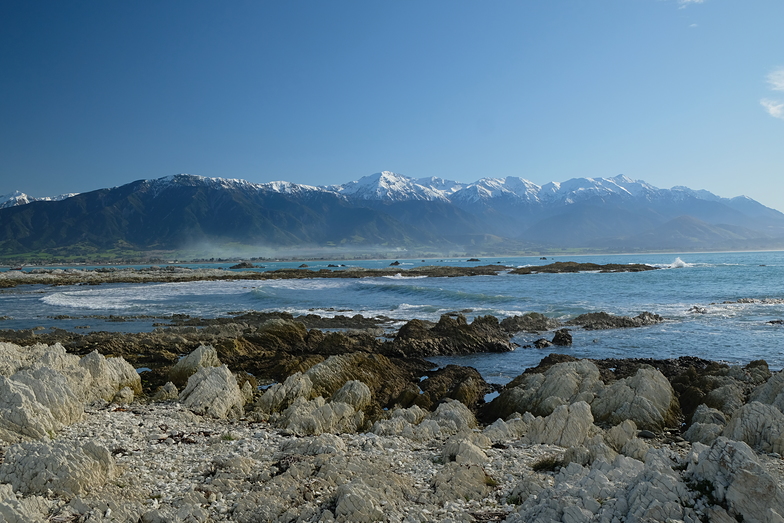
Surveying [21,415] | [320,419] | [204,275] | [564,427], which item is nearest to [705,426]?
[564,427]

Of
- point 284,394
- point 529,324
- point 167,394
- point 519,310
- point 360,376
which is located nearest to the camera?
point 284,394

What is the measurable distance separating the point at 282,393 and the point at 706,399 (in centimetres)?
1154

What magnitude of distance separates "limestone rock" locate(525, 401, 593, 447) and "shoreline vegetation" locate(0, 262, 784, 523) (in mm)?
31

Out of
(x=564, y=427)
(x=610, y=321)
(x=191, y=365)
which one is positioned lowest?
(x=610, y=321)

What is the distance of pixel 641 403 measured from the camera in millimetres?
11828

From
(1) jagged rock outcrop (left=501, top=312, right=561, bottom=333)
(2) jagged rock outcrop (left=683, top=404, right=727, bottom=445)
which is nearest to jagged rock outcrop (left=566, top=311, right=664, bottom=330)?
(1) jagged rock outcrop (left=501, top=312, right=561, bottom=333)

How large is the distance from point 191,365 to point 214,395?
4.22m

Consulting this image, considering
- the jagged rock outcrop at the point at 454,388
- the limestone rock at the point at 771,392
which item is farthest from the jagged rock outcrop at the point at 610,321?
the limestone rock at the point at 771,392

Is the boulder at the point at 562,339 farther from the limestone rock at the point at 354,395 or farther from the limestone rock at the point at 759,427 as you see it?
the limestone rock at the point at 759,427

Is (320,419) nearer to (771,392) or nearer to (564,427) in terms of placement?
(564,427)

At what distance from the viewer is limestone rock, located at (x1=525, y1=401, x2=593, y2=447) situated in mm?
10305

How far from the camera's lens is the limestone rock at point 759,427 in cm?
941

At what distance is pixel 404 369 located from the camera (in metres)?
19.2

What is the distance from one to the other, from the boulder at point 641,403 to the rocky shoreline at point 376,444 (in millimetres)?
45
